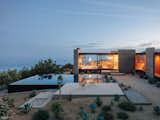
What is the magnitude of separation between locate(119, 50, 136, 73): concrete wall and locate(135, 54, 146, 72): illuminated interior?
37cm

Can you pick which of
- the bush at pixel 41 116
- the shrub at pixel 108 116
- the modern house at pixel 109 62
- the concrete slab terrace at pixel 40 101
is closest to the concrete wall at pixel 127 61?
the modern house at pixel 109 62

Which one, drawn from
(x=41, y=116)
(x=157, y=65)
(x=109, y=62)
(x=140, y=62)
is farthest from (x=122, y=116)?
(x=109, y=62)

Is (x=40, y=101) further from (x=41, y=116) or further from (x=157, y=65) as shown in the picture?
(x=157, y=65)

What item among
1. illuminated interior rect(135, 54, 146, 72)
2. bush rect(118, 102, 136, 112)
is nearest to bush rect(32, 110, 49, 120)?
bush rect(118, 102, 136, 112)

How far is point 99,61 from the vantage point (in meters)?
23.0

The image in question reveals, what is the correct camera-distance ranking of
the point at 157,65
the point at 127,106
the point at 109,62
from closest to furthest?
the point at 127,106, the point at 157,65, the point at 109,62

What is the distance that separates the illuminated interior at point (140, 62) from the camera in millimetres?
19806

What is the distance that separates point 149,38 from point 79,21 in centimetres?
864

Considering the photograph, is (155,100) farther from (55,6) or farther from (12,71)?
(12,71)

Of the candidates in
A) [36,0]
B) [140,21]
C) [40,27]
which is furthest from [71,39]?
[36,0]

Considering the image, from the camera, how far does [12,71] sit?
19.0m

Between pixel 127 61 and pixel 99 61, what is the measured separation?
2717 mm

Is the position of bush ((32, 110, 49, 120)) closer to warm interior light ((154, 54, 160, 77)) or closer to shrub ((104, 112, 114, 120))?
shrub ((104, 112, 114, 120))

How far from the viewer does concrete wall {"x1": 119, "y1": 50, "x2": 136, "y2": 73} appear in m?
22.1
